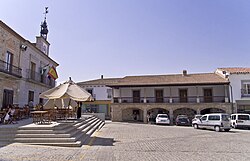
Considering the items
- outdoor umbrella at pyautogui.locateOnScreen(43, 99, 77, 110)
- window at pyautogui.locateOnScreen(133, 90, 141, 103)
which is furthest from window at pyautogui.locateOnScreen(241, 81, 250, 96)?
outdoor umbrella at pyautogui.locateOnScreen(43, 99, 77, 110)

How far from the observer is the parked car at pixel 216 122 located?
58.2 ft

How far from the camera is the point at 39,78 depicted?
2455 cm

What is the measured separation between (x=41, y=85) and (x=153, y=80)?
15.7 meters

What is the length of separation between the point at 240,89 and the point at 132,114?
15004 mm

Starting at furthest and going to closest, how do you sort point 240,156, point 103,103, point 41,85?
point 103,103, point 41,85, point 240,156

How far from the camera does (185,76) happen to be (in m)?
32.1

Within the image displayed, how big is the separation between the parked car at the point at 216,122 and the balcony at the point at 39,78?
17956 mm

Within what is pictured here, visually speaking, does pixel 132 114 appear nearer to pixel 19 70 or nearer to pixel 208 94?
pixel 208 94

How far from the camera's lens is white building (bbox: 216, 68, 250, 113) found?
86.4ft

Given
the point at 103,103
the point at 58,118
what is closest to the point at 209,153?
the point at 58,118

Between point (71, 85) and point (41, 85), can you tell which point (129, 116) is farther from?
point (71, 85)

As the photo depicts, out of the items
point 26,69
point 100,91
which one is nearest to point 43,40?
point 26,69

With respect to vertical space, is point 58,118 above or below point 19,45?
below

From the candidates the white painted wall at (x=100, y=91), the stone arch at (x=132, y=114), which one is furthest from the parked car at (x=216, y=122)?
the white painted wall at (x=100, y=91)
